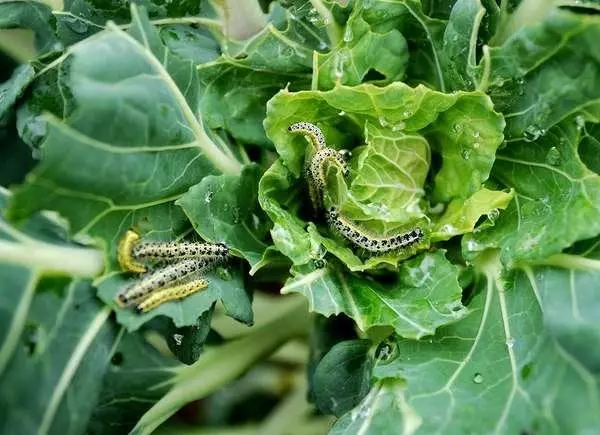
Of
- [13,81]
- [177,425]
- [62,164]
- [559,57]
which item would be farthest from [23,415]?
[177,425]

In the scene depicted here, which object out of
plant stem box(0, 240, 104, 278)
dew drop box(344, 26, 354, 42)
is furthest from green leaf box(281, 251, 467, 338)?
dew drop box(344, 26, 354, 42)

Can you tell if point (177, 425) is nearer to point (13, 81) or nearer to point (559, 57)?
point (13, 81)

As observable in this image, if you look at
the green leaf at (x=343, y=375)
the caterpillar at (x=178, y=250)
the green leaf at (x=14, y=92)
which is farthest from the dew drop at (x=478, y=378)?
the green leaf at (x=14, y=92)

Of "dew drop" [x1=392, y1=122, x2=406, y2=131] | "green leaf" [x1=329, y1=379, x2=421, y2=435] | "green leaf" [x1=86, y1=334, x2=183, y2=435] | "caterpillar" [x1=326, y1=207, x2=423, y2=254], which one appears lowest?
"green leaf" [x1=86, y1=334, x2=183, y2=435]

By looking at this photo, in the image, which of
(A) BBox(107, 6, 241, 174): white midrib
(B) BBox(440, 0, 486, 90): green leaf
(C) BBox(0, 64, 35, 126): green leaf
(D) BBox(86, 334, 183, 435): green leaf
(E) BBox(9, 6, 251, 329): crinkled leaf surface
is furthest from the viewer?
(C) BBox(0, 64, 35, 126): green leaf

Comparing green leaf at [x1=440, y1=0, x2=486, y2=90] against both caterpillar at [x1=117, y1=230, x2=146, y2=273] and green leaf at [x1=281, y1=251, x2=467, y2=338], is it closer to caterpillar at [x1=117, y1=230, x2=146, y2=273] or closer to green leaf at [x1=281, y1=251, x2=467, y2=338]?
green leaf at [x1=281, y1=251, x2=467, y2=338]

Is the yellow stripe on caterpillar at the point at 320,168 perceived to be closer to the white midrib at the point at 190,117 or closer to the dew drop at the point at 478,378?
the white midrib at the point at 190,117

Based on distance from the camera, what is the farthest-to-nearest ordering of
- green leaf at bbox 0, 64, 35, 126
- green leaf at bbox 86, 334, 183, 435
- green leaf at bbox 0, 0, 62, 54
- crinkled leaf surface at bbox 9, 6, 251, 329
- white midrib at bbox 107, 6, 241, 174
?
1. green leaf at bbox 0, 0, 62, 54
2. green leaf at bbox 0, 64, 35, 126
3. green leaf at bbox 86, 334, 183, 435
4. white midrib at bbox 107, 6, 241, 174
5. crinkled leaf surface at bbox 9, 6, 251, 329
